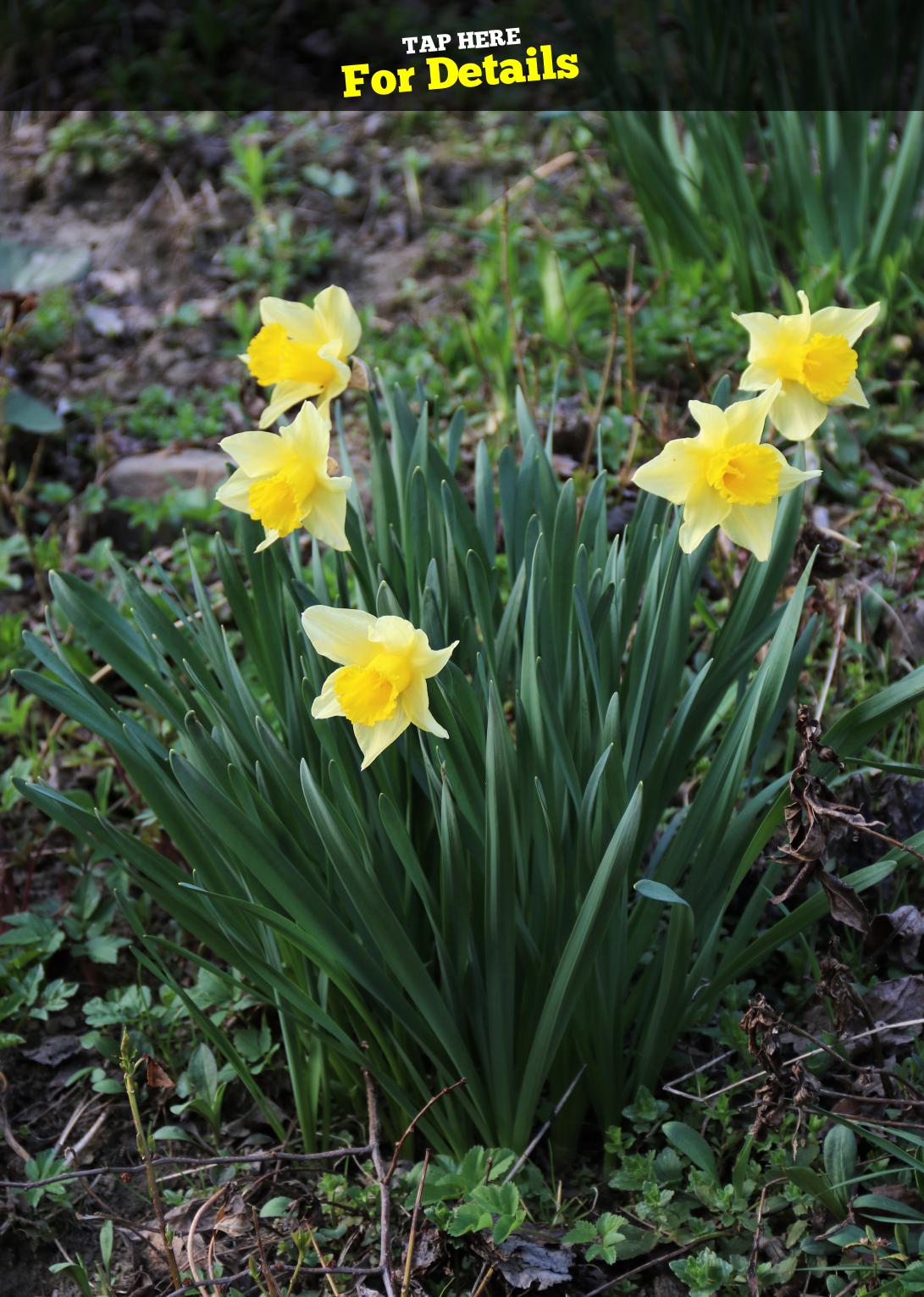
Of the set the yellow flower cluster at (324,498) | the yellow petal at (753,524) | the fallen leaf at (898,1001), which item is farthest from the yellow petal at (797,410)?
the fallen leaf at (898,1001)

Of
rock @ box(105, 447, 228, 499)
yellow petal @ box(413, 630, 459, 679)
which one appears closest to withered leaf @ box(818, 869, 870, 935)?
yellow petal @ box(413, 630, 459, 679)

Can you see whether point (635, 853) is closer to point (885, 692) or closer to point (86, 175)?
point (885, 692)

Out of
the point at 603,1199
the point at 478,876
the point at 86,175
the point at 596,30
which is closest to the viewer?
the point at 478,876

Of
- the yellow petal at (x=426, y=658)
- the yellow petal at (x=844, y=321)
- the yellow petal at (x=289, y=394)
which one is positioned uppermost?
the yellow petal at (x=844, y=321)

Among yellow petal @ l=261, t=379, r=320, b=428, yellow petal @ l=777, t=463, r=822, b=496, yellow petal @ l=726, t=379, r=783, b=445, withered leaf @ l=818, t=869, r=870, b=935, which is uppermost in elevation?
yellow petal @ l=261, t=379, r=320, b=428

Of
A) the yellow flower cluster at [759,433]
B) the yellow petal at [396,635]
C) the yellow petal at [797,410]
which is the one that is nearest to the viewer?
the yellow petal at [396,635]

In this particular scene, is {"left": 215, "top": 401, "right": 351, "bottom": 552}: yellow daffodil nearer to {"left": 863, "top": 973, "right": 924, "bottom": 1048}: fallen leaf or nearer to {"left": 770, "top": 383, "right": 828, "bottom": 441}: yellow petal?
{"left": 770, "top": 383, "right": 828, "bottom": 441}: yellow petal

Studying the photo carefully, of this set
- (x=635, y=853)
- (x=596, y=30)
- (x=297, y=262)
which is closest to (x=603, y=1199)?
(x=635, y=853)

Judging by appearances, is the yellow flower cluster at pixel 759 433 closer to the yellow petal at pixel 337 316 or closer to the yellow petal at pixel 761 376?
the yellow petal at pixel 761 376
